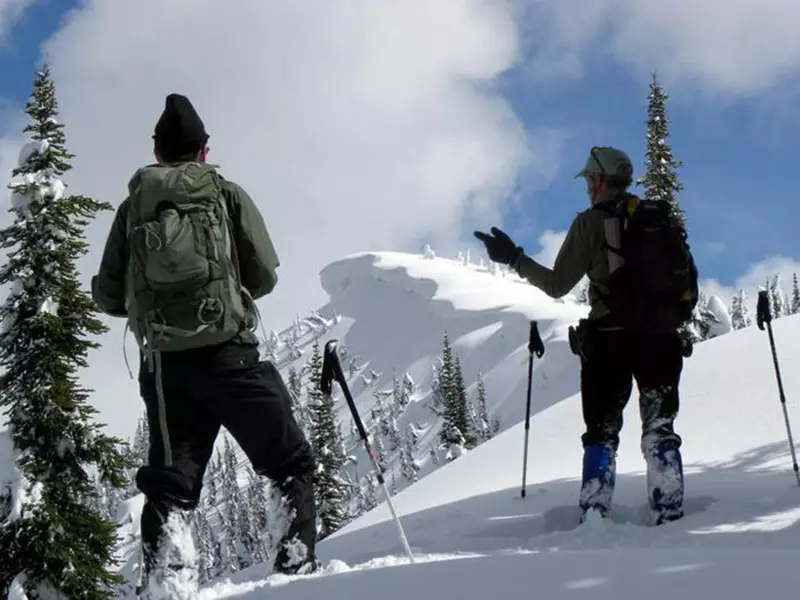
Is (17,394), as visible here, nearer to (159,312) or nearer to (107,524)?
(107,524)

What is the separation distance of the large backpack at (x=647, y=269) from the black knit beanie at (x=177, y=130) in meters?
3.02

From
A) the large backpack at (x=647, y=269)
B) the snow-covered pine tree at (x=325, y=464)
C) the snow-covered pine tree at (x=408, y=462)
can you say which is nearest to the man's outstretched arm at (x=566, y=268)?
the large backpack at (x=647, y=269)

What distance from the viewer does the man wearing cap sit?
520 cm

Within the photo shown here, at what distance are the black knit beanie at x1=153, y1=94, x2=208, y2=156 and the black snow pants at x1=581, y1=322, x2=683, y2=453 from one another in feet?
A: 10.6

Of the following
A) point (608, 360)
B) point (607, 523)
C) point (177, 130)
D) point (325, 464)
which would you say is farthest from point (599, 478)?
point (325, 464)

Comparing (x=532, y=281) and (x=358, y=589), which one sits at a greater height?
(x=532, y=281)

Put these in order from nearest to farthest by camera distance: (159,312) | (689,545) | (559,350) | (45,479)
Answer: (159,312)
(689,545)
(45,479)
(559,350)

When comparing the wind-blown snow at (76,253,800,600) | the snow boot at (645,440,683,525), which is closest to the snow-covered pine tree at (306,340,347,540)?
the wind-blown snow at (76,253,800,600)

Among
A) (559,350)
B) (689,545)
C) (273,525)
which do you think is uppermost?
(559,350)

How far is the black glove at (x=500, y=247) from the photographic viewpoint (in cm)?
536

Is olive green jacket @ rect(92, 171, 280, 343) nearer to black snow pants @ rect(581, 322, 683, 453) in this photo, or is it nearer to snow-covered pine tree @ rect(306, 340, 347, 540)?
black snow pants @ rect(581, 322, 683, 453)

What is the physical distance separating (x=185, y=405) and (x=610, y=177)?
3644 millimetres

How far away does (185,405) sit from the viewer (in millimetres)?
3760

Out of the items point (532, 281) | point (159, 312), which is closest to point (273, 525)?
point (159, 312)
